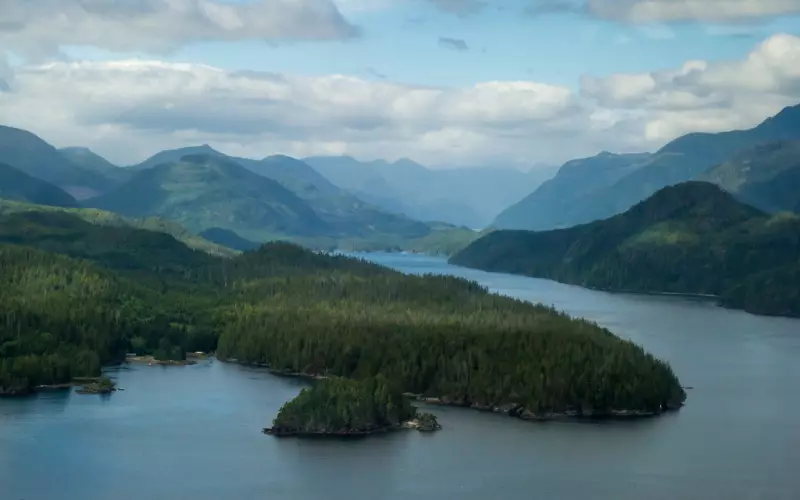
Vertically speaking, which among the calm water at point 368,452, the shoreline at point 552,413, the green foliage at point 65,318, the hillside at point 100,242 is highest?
the hillside at point 100,242

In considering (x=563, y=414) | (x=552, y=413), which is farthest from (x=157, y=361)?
(x=563, y=414)

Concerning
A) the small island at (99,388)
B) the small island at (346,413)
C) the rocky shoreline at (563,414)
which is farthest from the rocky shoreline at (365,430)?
the small island at (99,388)

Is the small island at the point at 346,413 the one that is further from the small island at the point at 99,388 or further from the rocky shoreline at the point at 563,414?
the small island at the point at 99,388

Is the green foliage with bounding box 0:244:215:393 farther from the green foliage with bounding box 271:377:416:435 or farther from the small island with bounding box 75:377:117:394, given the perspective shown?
the green foliage with bounding box 271:377:416:435

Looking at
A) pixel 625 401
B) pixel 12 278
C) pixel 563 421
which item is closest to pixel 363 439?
pixel 563 421

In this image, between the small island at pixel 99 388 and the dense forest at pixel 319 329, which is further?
the small island at pixel 99 388

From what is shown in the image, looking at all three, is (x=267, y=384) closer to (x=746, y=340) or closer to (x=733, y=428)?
(x=733, y=428)
